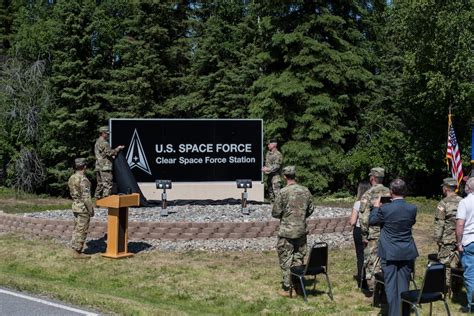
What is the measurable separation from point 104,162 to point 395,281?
9.67 meters

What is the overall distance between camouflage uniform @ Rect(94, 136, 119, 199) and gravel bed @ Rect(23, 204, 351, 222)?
0.71 meters

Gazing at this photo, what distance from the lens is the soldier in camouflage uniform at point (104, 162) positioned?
1526 cm

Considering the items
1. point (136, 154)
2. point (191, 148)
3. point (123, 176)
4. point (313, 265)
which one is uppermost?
point (191, 148)

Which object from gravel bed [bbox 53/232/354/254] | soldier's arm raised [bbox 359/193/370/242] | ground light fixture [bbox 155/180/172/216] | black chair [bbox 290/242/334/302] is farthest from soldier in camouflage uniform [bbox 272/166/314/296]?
ground light fixture [bbox 155/180/172/216]

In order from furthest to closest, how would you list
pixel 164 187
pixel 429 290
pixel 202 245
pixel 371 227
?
pixel 164 187 < pixel 202 245 < pixel 371 227 < pixel 429 290

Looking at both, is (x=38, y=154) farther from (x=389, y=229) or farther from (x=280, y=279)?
(x=389, y=229)

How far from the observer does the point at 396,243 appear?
7391 mm

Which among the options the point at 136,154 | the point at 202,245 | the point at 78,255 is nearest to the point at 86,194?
the point at 78,255

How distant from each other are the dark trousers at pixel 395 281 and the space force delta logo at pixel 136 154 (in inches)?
424

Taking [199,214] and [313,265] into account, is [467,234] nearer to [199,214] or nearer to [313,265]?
[313,265]

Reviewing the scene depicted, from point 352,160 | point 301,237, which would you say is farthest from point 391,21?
point 301,237

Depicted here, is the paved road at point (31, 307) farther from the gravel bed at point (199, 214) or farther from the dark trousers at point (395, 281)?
the gravel bed at point (199, 214)

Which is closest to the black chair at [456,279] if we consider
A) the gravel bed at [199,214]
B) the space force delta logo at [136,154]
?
the gravel bed at [199,214]

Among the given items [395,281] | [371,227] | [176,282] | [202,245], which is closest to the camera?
[395,281]
